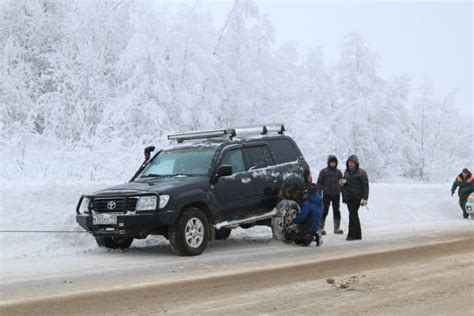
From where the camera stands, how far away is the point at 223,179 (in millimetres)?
10977

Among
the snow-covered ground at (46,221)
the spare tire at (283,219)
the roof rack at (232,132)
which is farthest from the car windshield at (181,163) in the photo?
the spare tire at (283,219)

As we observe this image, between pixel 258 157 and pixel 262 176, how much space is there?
0.42 m

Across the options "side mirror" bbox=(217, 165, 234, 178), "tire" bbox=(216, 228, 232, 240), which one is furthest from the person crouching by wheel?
"side mirror" bbox=(217, 165, 234, 178)

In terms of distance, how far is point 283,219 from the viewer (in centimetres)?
1170

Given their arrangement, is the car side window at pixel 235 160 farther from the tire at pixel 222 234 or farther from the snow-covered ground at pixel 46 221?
the snow-covered ground at pixel 46 221

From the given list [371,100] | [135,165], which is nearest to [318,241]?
[135,165]

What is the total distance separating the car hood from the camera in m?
10.0

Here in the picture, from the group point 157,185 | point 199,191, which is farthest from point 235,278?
point 157,185

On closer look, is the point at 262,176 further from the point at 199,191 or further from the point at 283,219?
the point at 199,191

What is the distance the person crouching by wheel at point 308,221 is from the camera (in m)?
11.5

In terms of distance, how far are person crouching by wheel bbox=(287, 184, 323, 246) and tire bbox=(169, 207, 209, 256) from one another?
6.61 ft

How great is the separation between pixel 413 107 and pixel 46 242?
30.3 metres

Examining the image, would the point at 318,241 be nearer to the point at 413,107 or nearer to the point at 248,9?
the point at 248,9

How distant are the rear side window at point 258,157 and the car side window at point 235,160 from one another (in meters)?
0.19
